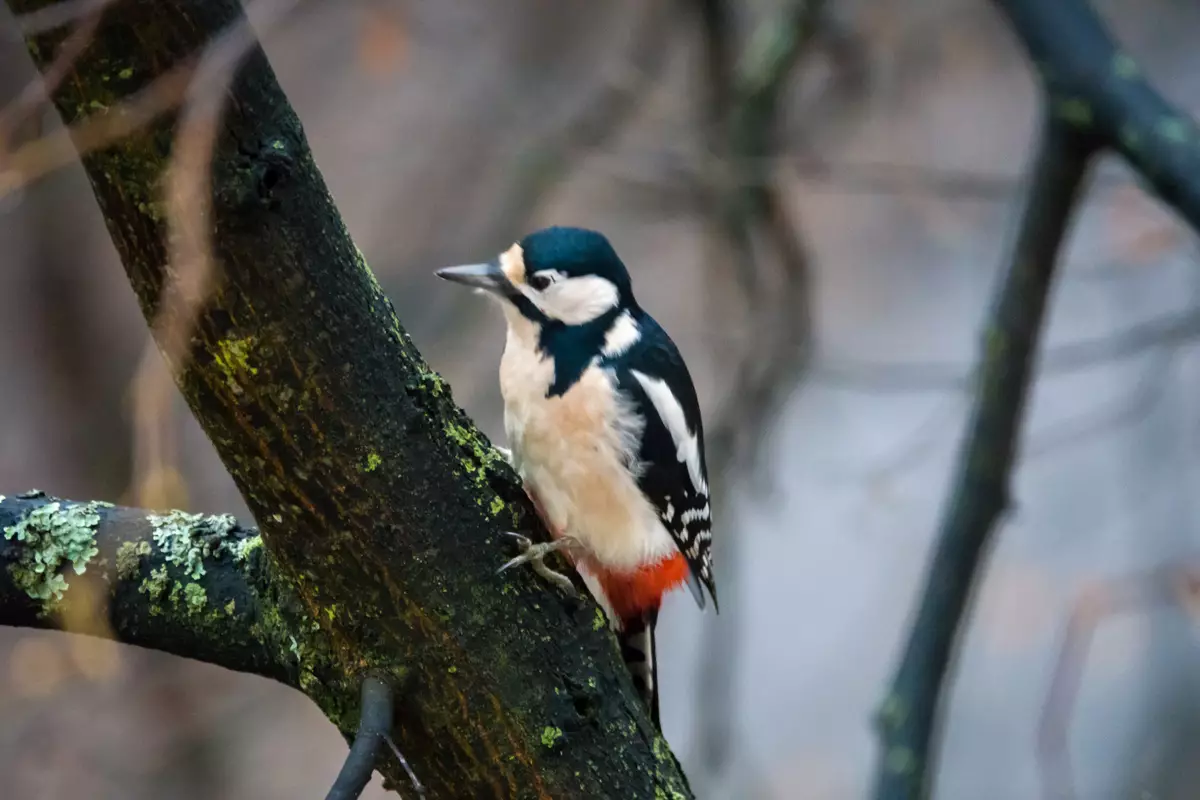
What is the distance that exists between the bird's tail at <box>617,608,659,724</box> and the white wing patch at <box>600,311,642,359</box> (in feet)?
1.27

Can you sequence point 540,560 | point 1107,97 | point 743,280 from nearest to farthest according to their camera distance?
point 540,560
point 1107,97
point 743,280

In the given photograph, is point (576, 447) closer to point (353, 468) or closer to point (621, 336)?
point (621, 336)

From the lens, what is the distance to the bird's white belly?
1.52 meters

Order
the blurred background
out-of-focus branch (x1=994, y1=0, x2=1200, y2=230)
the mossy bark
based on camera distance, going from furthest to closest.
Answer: the blurred background → out-of-focus branch (x1=994, y1=0, x2=1200, y2=230) → the mossy bark

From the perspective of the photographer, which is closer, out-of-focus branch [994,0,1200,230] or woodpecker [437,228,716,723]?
out-of-focus branch [994,0,1200,230]

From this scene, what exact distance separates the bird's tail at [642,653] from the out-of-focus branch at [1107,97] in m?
0.85

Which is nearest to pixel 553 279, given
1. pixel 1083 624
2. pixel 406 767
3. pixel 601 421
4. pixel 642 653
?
pixel 601 421

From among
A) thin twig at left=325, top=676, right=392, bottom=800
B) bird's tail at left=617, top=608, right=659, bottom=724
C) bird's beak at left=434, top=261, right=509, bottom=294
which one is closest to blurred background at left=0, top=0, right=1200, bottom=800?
bird's beak at left=434, top=261, right=509, bottom=294

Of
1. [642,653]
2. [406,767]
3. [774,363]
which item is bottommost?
[642,653]

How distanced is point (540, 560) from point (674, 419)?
567 mm

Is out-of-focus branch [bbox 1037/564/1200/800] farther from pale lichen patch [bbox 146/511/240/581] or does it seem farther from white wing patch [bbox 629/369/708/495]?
pale lichen patch [bbox 146/511/240/581]

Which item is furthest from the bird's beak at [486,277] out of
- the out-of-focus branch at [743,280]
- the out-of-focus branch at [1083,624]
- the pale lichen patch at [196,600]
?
the out-of-focus branch at [1083,624]

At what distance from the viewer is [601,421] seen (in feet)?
5.01

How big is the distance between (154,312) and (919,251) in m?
5.14
